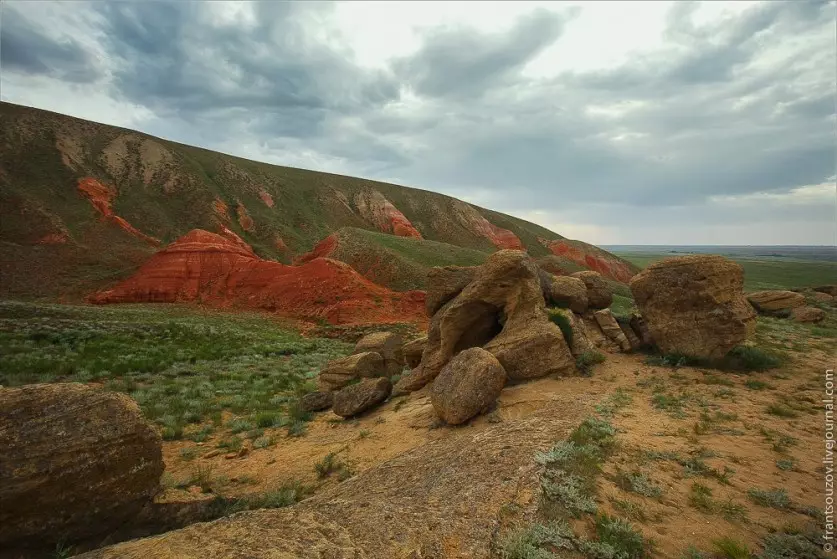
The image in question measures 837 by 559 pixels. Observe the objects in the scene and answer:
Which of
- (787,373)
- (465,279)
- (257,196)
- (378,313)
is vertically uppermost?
(257,196)

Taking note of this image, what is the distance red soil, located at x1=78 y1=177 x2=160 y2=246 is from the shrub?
209 ft

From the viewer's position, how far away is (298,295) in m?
48.1

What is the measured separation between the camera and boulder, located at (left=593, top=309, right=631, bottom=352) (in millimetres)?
16375

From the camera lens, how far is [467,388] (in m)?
10.7

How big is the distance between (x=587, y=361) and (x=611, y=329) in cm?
428

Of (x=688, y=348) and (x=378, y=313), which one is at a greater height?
(x=688, y=348)

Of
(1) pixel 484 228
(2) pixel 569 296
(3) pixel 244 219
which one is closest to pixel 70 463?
(2) pixel 569 296

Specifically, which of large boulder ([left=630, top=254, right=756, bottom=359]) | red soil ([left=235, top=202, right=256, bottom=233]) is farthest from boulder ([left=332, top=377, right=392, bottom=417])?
red soil ([left=235, top=202, right=256, bottom=233])

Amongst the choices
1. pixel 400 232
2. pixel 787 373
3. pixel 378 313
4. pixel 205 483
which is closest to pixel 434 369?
pixel 205 483

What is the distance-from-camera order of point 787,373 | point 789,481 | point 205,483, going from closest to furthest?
point 789,481, point 205,483, point 787,373

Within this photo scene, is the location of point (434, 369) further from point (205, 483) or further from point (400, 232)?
point (400, 232)

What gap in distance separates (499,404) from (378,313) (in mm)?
34215

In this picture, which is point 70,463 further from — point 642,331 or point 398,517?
point 642,331

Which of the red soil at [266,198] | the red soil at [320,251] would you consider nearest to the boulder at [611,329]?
the red soil at [320,251]
